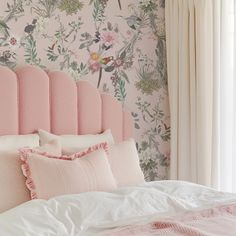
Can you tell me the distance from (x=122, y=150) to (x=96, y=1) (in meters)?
1.07

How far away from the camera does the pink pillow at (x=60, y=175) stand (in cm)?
208

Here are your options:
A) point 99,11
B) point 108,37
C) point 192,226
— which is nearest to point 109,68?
point 108,37

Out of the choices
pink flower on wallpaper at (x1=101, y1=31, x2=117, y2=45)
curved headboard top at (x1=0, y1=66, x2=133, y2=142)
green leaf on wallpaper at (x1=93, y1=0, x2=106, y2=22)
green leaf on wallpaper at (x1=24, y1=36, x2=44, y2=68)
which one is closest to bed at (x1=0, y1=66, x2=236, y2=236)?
curved headboard top at (x1=0, y1=66, x2=133, y2=142)

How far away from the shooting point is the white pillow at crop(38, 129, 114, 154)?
2502 mm

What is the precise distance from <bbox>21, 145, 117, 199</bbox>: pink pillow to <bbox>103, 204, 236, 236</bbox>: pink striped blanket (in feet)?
1.60

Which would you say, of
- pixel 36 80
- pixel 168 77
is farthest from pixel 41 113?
pixel 168 77

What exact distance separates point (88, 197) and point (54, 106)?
2.90 feet

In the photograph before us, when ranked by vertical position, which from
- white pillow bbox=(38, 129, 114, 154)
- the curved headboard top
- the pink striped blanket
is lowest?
the pink striped blanket

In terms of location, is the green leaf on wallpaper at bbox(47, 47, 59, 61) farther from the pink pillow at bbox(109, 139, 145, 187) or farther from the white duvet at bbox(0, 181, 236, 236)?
the white duvet at bbox(0, 181, 236, 236)

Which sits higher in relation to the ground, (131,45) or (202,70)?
(131,45)

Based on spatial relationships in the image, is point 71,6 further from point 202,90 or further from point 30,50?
point 202,90

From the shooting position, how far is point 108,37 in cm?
302

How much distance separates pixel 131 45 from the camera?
312 centimetres

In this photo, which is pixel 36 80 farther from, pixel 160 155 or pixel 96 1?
pixel 160 155
